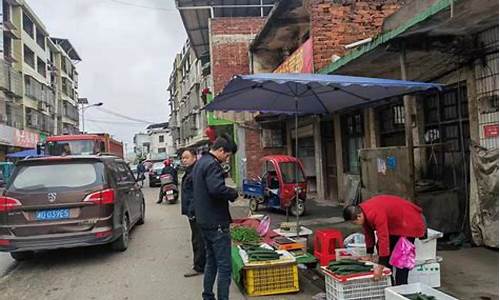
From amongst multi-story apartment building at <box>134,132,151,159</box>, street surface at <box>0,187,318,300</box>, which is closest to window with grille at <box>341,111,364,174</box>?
street surface at <box>0,187,318,300</box>

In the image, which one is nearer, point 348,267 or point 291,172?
point 348,267

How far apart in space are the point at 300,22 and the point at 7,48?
97.1ft

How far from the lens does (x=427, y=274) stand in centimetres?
525

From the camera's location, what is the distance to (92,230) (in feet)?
23.4

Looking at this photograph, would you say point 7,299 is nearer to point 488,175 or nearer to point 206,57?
point 488,175

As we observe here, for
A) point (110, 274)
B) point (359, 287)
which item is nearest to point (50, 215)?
point (110, 274)

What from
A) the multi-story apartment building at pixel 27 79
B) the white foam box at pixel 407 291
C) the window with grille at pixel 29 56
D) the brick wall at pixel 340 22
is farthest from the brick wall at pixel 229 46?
the window with grille at pixel 29 56

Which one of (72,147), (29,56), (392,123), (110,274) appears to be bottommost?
(110,274)

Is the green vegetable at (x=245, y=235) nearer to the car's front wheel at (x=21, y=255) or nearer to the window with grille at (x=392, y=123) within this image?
the car's front wheel at (x=21, y=255)

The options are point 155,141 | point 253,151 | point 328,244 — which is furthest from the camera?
point 155,141

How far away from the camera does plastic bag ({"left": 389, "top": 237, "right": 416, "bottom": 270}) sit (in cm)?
457

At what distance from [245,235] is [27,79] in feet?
130

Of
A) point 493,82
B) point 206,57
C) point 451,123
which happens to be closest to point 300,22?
point 451,123

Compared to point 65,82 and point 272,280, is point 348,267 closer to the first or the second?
point 272,280
